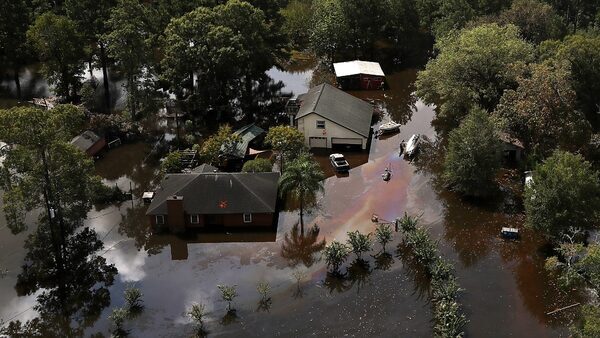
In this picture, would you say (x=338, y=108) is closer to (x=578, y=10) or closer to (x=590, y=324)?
(x=590, y=324)

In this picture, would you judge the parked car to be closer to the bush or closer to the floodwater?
the floodwater

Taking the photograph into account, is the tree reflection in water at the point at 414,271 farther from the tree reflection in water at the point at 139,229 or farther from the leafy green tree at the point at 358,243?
the tree reflection in water at the point at 139,229

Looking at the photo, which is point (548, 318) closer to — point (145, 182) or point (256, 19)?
point (145, 182)

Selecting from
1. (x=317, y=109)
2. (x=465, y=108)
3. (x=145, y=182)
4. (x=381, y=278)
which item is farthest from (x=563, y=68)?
(x=145, y=182)

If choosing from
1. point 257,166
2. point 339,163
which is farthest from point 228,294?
point 339,163

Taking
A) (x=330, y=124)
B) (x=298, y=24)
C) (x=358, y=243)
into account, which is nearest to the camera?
(x=358, y=243)

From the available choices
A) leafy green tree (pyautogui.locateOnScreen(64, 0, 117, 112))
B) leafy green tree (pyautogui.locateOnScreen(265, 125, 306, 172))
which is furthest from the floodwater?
leafy green tree (pyautogui.locateOnScreen(64, 0, 117, 112))
